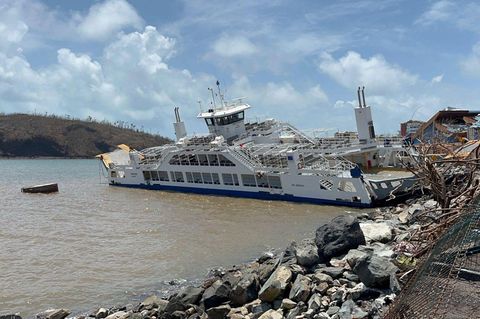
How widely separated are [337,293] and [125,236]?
15.2 metres

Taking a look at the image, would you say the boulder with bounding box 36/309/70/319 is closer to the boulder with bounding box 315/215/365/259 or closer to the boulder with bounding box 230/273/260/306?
the boulder with bounding box 230/273/260/306

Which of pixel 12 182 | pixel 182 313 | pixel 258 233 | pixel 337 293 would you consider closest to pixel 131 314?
pixel 182 313

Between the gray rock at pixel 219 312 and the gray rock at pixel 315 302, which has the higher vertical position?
the gray rock at pixel 315 302

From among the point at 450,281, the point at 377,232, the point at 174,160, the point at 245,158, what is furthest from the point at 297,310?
the point at 174,160

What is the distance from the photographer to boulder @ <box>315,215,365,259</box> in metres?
11.0

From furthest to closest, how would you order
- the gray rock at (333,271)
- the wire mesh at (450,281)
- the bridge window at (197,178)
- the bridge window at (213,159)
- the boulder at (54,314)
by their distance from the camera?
the bridge window at (197,178), the bridge window at (213,159), the boulder at (54,314), the gray rock at (333,271), the wire mesh at (450,281)

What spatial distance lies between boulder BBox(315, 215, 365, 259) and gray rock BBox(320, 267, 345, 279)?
86cm

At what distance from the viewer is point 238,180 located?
31969 millimetres

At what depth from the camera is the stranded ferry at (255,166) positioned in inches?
1032

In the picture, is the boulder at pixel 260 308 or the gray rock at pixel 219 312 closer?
the boulder at pixel 260 308

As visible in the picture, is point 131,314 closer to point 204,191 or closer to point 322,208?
point 322,208

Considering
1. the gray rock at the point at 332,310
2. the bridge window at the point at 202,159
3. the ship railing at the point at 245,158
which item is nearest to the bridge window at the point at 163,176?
the bridge window at the point at 202,159

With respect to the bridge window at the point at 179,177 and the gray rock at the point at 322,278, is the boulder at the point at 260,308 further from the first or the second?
the bridge window at the point at 179,177

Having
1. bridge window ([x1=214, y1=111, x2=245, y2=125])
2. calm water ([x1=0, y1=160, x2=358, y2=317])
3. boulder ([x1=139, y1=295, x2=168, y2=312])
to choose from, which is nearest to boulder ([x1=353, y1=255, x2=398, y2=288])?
boulder ([x1=139, y1=295, x2=168, y2=312])
